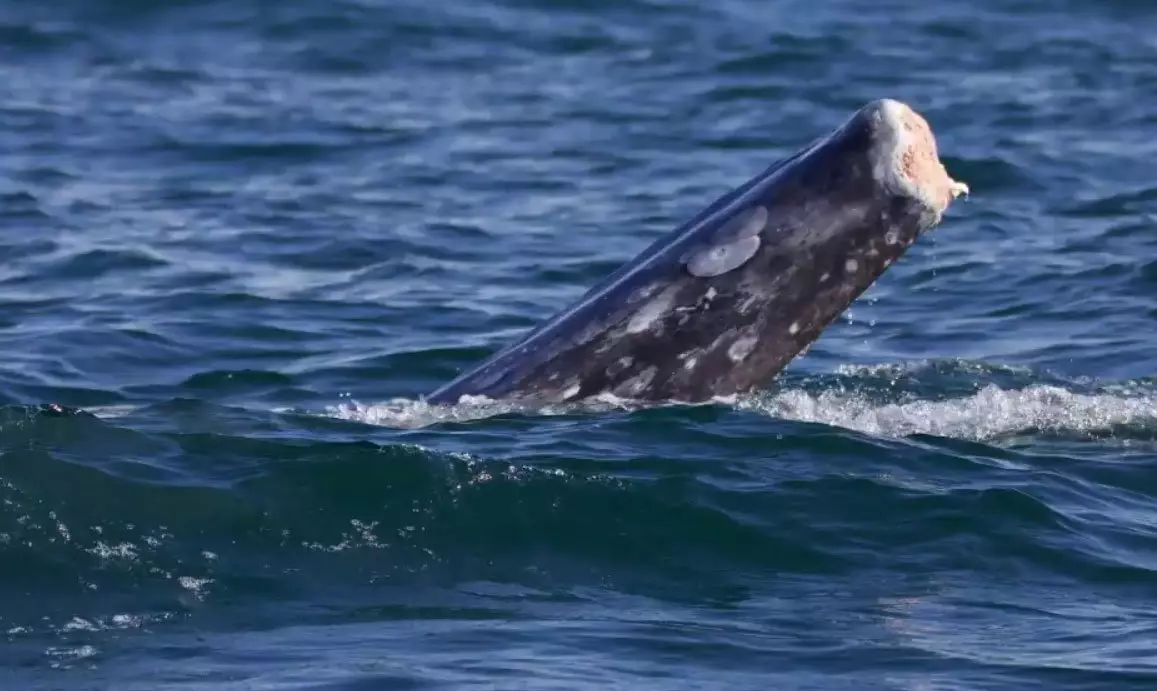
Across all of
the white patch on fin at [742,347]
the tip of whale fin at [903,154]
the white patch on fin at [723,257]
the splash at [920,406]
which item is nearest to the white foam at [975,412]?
the splash at [920,406]

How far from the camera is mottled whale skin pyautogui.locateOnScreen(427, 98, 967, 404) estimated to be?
368 inches

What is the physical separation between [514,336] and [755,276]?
15.8 ft

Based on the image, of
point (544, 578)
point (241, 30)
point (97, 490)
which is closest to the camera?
point (544, 578)

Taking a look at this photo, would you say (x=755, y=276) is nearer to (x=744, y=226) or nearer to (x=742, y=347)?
(x=744, y=226)

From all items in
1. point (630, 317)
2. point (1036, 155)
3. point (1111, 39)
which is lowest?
point (630, 317)

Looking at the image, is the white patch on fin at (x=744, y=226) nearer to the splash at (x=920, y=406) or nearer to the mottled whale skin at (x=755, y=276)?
the mottled whale skin at (x=755, y=276)

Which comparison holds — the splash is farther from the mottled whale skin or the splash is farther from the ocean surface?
the mottled whale skin

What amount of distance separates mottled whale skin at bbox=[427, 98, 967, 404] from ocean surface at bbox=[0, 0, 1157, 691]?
204 mm

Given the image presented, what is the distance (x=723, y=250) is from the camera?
31.3 ft

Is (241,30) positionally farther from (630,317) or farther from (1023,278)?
(630,317)

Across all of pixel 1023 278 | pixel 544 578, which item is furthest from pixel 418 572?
pixel 1023 278

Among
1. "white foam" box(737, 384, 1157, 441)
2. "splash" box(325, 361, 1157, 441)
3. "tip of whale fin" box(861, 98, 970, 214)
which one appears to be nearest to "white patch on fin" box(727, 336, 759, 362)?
"splash" box(325, 361, 1157, 441)

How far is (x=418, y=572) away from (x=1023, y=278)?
853 centimetres

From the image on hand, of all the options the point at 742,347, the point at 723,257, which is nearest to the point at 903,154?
the point at 723,257
